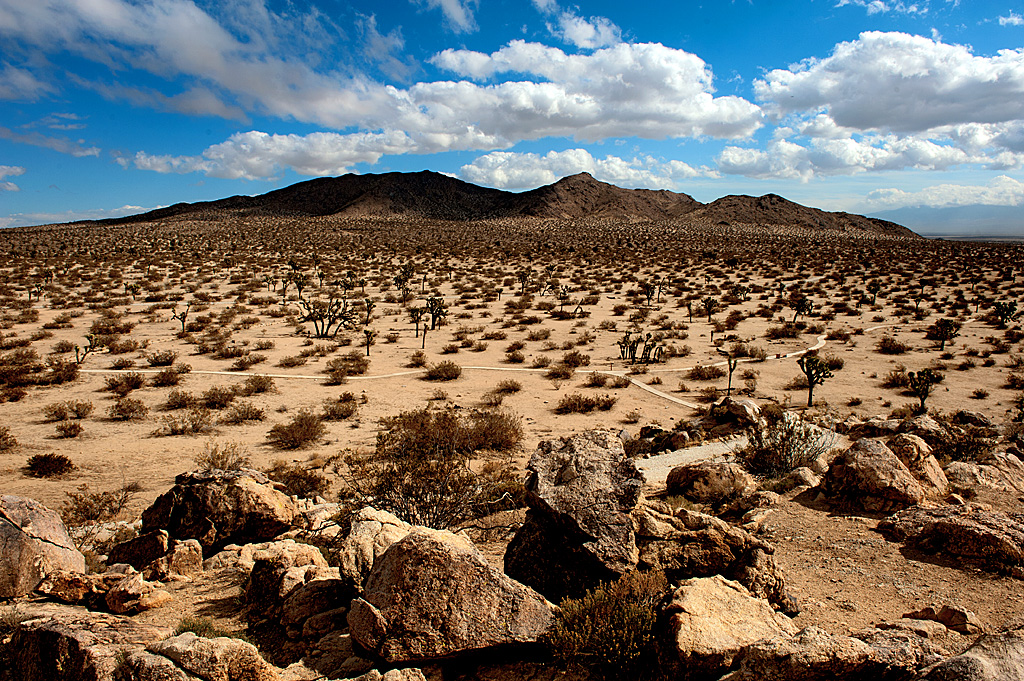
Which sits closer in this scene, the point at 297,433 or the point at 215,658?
the point at 215,658

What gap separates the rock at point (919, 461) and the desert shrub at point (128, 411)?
47.3 ft

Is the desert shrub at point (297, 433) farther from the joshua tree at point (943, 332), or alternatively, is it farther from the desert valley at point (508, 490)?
the joshua tree at point (943, 332)

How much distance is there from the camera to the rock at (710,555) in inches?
174

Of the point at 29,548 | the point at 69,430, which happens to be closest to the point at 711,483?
the point at 29,548

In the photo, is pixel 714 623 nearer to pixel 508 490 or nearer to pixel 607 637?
pixel 607 637

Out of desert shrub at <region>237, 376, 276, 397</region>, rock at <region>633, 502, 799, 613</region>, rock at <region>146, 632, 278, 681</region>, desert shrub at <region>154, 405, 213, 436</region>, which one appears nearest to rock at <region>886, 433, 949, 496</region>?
rock at <region>633, 502, 799, 613</region>

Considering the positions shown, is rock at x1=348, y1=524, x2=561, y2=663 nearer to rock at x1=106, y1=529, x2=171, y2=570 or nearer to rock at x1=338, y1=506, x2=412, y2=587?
rock at x1=338, y1=506, x2=412, y2=587

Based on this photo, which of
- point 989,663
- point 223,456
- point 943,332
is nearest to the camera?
point 989,663

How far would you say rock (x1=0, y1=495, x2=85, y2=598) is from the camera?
465 centimetres

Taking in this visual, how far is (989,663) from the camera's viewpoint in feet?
8.48

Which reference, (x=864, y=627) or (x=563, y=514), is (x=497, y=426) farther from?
(x=864, y=627)

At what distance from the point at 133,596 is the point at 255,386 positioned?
9.77 metres

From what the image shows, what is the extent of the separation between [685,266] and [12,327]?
4171cm

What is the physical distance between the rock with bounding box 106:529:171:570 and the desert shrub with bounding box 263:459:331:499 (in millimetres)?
2582
